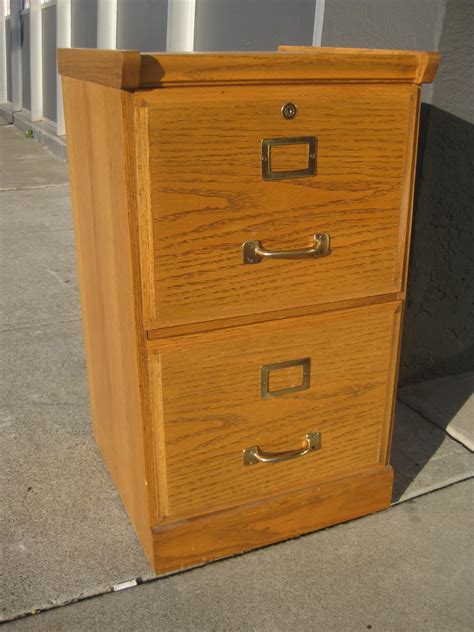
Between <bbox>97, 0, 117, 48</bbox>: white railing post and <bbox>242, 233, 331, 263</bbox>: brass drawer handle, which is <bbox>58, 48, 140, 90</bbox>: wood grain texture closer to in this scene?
<bbox>242, 233, 331, 263</bbox>: brass drawer handle

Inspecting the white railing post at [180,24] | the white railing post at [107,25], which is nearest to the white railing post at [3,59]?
the white railing post at [107,25]

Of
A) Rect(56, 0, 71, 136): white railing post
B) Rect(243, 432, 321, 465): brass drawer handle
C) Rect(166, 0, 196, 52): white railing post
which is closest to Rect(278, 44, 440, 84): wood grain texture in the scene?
Rect(243, 432, 321, 465): brass drawer handle

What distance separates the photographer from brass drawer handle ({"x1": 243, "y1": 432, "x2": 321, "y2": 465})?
5.70ft

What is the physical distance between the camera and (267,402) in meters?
1.71

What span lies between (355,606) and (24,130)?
8256 mm

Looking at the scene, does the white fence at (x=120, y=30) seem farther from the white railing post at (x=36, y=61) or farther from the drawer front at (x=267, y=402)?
the drawer front at (x=267, y=402)

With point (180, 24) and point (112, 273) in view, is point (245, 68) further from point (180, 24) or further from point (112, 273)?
point (180, 24)

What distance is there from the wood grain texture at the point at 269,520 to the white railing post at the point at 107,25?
17.0 ft

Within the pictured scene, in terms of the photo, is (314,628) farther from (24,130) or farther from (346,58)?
(24,130)

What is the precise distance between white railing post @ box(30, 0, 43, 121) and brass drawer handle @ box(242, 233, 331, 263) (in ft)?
25.0

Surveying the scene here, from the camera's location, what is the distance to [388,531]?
6.36 feet

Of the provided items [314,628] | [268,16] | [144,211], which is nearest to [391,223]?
[144,211]

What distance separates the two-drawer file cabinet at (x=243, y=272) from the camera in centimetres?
144

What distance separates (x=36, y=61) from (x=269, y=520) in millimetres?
Result: 7838
